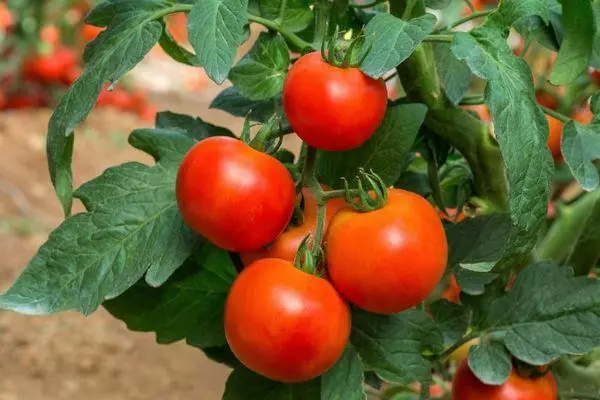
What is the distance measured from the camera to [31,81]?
11.6 feet

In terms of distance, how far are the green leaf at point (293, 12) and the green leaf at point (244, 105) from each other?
0.21 feet

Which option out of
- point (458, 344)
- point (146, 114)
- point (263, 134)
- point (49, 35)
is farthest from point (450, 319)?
point (146, 114)

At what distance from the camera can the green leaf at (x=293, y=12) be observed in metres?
0.58

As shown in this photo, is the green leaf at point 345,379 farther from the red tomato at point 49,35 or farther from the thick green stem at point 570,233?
the red tomato at point 49,35

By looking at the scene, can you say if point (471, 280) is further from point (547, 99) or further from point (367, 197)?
point (547, 99)

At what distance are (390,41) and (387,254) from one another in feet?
0.39

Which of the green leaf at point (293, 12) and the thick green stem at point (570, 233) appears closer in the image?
the green leaf at point (293, 12)

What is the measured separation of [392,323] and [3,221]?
215cm

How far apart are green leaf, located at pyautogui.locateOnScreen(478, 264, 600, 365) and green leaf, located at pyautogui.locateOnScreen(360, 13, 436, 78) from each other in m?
0.23

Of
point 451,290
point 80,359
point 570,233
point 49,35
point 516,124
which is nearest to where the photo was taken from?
point 516,124

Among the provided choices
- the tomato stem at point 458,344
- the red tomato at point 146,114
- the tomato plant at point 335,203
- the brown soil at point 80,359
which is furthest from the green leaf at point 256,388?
the red tomato at point 146,114

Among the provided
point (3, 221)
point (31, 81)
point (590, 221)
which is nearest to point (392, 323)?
point (590, 221)

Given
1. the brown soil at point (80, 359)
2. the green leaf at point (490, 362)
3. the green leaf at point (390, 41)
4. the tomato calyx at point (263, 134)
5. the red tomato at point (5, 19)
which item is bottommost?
the red tomato at point (5, 19)

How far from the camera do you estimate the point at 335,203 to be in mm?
559
